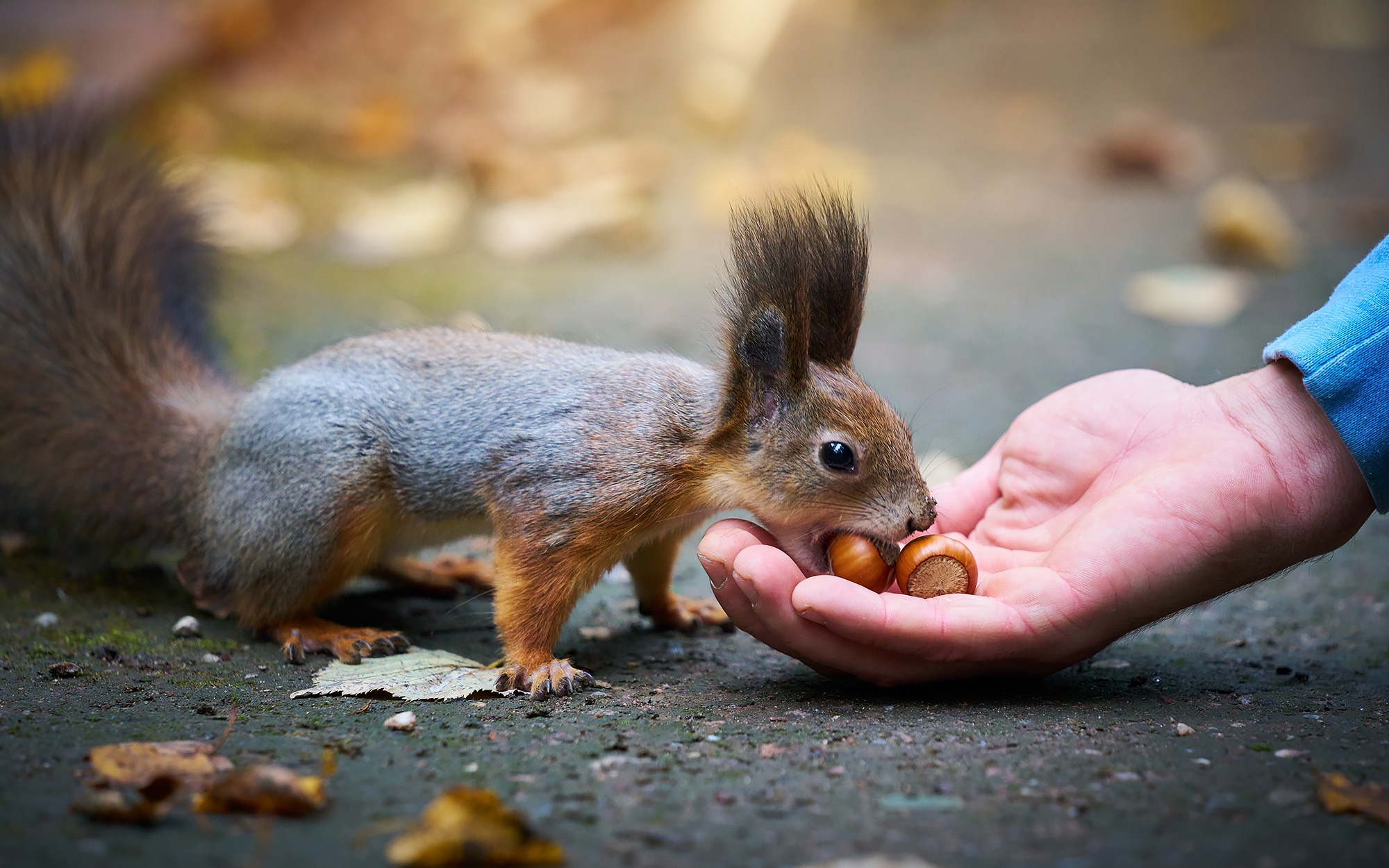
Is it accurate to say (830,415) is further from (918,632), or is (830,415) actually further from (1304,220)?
(1304,220)

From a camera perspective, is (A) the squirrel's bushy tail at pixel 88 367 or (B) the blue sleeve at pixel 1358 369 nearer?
(B) the blue sleeve at pixel 1358 369

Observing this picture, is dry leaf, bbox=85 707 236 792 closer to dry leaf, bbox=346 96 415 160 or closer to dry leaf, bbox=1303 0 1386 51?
dry leaf, bbox=346 96 415 160

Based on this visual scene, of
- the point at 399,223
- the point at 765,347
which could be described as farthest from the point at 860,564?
the point at 399,223

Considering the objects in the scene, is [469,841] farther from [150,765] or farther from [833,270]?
[833,270]

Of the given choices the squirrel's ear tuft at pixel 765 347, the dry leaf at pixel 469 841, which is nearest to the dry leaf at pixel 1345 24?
the squirrel's ear tuft at pixel 765 347

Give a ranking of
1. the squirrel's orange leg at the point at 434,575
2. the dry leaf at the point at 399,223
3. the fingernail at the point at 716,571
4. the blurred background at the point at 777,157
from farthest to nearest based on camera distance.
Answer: the dry leaf at the point at 399,223 < the blurred background at the point at 777,157 < the squirrel's orange leg at the point at 434,575 < the fingernail at the point at 716,571

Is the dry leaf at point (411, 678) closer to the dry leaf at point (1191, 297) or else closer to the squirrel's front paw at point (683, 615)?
the squirrel's front paw at point (683, 615)

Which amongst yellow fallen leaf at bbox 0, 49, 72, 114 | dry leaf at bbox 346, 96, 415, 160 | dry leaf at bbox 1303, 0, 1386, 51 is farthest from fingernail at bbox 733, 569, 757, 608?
dry leaf at bbox 1303, 0, 1386, 51
